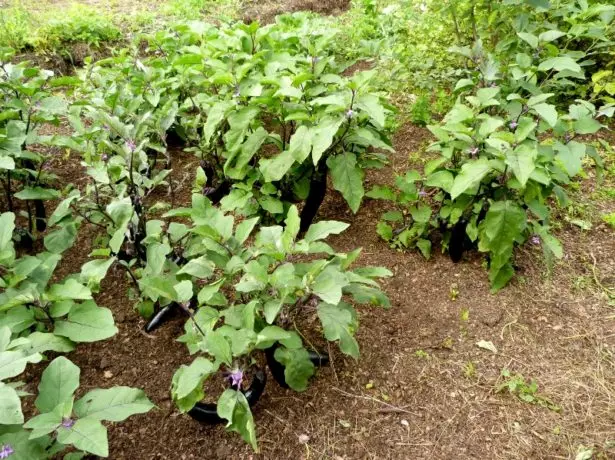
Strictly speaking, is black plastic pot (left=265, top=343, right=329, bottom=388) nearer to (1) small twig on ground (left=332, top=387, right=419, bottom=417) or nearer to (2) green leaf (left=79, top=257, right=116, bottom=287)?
(1) small twig on ground (left=332, top=387, right=419, bottom=417)

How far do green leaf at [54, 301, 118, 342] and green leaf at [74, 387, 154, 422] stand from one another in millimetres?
256

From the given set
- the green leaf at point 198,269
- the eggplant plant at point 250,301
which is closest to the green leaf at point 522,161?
the eggplant plant at point 250,301

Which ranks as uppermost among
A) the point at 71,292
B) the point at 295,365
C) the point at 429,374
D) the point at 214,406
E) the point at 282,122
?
→ the point at 282,122

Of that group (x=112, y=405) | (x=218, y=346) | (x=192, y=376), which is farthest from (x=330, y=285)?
(x=112, y=405)

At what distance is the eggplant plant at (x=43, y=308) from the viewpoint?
66.7 inches

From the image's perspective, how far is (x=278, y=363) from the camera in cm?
184

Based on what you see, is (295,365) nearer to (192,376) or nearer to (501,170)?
(192,376)

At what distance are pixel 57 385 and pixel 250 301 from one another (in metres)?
0.69

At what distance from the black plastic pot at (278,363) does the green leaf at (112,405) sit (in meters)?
0.51

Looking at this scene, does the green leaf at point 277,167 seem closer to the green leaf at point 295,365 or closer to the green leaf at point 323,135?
the green leaf at point 323,135

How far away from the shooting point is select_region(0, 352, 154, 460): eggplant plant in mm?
1272

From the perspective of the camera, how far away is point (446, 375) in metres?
2.07

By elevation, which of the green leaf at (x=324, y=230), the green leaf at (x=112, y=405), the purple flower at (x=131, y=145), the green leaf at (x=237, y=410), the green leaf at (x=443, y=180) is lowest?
the green leaf at (x=237, y=410)

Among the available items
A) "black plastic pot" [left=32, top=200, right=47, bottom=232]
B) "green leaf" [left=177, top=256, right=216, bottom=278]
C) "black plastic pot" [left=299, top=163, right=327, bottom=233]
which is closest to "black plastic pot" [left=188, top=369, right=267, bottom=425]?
"green leaf" [left=177, top=256, right=216, bottom=278]
